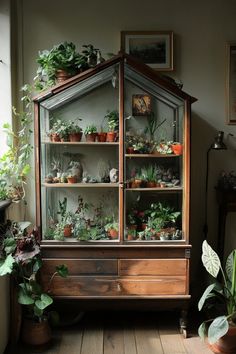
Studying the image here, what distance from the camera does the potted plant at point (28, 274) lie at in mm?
2559

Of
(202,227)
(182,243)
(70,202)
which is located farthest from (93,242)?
(202,227)

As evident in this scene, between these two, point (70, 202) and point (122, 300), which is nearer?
point (122, 300)

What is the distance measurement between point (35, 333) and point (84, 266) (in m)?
0.56

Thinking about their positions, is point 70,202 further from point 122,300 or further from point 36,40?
point 36,40

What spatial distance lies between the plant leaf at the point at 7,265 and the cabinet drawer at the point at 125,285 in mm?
527

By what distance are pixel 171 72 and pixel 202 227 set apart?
131cm

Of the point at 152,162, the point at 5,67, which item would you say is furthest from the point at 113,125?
the point at 5,67

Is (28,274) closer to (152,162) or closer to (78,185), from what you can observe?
(78,185)

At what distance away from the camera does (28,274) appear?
2785mm

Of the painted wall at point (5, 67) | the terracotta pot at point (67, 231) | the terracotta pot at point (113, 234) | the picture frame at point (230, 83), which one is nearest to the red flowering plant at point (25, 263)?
the terracotta pot at point (67, 231)

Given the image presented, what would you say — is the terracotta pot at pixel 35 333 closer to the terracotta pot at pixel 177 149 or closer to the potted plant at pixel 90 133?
the potted plant at pixel 90 133

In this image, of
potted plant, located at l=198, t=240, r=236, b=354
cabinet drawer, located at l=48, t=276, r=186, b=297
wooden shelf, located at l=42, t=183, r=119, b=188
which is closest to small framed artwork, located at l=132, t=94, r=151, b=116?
wooden shelf, located at l=42, t=183, r=119, b=188

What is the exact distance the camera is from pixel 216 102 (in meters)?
3.30

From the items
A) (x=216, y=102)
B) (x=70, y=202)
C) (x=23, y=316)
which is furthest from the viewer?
(x=216, y=102)
